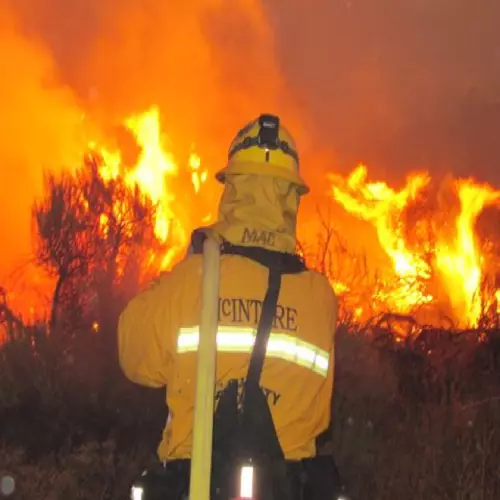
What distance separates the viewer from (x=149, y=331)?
250 centimetres

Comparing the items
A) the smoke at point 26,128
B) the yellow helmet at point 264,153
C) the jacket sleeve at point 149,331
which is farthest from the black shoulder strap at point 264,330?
the smoke at point 26,128

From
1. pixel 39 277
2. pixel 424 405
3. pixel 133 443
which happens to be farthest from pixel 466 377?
pixel 39 277

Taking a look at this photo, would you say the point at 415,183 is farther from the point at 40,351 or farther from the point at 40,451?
the point at 40,451

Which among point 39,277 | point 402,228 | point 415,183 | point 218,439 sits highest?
point 415,183

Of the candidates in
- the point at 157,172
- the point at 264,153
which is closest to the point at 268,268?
the point at 264,153

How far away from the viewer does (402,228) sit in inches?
675

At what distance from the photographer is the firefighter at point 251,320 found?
2479mm

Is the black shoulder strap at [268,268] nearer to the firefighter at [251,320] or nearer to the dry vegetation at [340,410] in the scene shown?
the firefighter at [251,320]

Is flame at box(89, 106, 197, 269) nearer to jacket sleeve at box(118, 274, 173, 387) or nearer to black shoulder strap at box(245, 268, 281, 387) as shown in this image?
jacket sleeve at box(118, 274, 173, 387)

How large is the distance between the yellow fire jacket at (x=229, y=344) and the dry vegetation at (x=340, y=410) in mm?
3110

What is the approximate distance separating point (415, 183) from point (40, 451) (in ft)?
47.9

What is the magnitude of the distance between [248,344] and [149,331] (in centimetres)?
32

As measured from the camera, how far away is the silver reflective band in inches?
96.2

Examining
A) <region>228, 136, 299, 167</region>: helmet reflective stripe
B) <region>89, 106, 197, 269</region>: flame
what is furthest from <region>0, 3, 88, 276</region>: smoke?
<region>228, 136, 299, 167</region>: helmet reflective stripe
